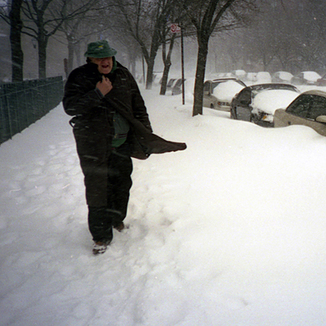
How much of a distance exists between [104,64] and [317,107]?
4431 mm

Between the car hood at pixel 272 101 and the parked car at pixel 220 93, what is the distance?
10.1 ft

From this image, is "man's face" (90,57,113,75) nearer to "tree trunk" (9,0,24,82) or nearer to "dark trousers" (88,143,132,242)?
"dark trousers" (88,143,132,242)

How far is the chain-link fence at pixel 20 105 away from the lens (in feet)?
24.4

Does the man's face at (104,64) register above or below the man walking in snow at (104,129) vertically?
above

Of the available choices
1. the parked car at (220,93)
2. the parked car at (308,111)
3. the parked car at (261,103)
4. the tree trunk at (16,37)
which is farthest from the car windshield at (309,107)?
the tree trunk at (16,37)

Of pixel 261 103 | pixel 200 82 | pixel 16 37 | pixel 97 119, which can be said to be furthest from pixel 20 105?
pixel 97 119

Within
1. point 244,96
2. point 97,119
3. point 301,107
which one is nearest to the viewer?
point 97,119

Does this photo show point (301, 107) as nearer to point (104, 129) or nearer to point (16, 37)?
point (104, 129)

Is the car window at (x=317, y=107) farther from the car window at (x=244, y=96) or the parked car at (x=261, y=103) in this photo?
the car window at (x=244, y=96)

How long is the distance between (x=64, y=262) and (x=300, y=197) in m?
2.48

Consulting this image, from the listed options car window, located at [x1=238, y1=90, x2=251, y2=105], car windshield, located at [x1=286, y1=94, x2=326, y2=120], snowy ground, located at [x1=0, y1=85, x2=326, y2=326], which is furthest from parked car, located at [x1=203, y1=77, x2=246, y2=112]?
snowy ground, located at [x1=0, y1=85, x2=326, y2=326]

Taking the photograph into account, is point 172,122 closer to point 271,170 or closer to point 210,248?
point 271,170

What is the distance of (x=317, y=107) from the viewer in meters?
5.82

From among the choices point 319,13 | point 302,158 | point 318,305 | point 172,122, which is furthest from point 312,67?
point 318,305
